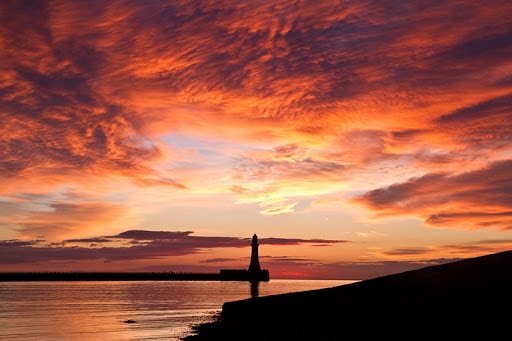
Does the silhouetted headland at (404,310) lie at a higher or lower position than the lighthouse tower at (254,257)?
lower

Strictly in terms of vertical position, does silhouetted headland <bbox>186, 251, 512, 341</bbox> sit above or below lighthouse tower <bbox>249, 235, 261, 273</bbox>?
below

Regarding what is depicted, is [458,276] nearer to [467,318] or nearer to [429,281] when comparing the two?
[429,281]

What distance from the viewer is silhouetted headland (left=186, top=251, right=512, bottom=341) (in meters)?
22.9

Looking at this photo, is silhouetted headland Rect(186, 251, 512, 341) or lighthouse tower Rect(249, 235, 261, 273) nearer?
silhouetted headland Rect(186, 251, 512, 341)

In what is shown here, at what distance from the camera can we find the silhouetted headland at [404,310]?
2289 cm

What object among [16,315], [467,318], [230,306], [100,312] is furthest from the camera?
[100,312]

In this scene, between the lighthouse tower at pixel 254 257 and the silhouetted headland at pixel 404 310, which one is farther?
the lighthouse tower at pixel 254 257

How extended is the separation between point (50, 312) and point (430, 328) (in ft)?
197

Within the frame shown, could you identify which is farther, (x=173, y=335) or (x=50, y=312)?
(x=50, y=312)

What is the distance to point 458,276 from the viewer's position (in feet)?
104

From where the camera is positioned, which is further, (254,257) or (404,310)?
(254,257)

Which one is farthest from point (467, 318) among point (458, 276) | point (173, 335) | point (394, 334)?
point (173, 335)

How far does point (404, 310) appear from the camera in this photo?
27984 millimetres

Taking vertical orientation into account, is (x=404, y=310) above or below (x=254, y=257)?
below
